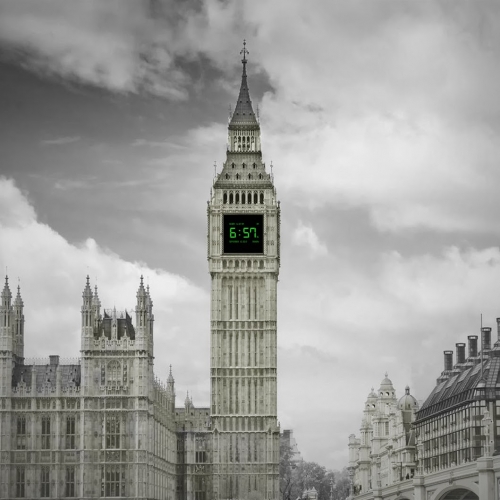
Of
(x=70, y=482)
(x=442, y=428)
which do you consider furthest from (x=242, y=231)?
(x=70, y=482)

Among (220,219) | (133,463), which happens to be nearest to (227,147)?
(220,219)

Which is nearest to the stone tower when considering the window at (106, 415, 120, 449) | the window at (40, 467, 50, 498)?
the window at (40, 467, 50, 498)

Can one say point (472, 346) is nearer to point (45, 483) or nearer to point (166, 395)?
point (166, 395)

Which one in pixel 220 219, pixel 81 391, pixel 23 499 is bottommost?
pixel 23 499

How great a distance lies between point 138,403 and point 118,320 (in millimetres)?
9130

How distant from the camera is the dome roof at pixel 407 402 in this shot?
620ft

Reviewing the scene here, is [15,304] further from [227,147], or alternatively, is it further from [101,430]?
[227,147]

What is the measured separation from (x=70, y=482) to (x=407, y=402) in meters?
58.0

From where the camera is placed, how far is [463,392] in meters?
162

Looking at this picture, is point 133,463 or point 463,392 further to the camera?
point 463,392

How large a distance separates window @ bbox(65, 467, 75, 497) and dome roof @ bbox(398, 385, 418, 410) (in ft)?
184

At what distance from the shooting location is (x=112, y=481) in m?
144

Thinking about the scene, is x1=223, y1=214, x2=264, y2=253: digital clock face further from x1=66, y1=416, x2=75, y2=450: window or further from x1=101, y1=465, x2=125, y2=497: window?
x1=101, y1=465, x2=125, y2=497: window

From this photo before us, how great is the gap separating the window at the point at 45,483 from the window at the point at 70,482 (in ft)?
5.69
